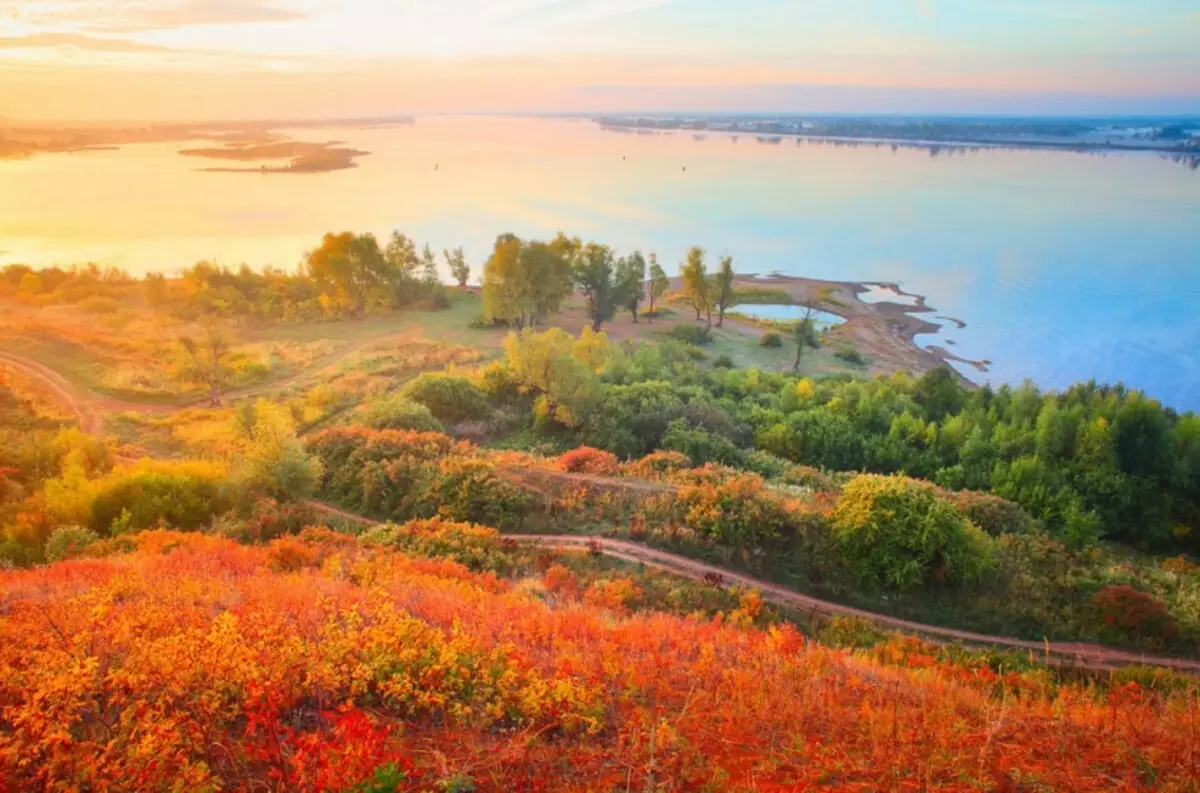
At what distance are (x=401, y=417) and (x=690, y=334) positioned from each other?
28480 millimetres

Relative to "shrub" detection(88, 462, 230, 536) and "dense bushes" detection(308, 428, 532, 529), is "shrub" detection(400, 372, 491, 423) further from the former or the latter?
"shrub" detection(88, 462, 230, 536)

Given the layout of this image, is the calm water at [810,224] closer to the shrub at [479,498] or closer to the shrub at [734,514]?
the shrub at [734,514]

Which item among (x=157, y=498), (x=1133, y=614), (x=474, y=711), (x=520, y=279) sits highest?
(x=520, y=279)

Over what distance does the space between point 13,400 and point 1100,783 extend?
32273mm

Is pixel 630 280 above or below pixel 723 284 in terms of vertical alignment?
above

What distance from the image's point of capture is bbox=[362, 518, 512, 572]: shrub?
14695 mm

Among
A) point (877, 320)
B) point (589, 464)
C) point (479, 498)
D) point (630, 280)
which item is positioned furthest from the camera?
point (877, 320)

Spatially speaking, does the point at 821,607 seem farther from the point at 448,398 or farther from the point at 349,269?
the point at 349,269

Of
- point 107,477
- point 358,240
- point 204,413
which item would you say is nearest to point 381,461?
point 107,477

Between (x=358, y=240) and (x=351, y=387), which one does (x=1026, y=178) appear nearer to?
(x=358, y=240)

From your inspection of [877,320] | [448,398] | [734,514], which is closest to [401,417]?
[448,398]

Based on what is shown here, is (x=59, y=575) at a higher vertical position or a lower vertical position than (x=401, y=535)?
higher

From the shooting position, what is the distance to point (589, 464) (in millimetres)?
20359

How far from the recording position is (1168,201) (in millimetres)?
96125
